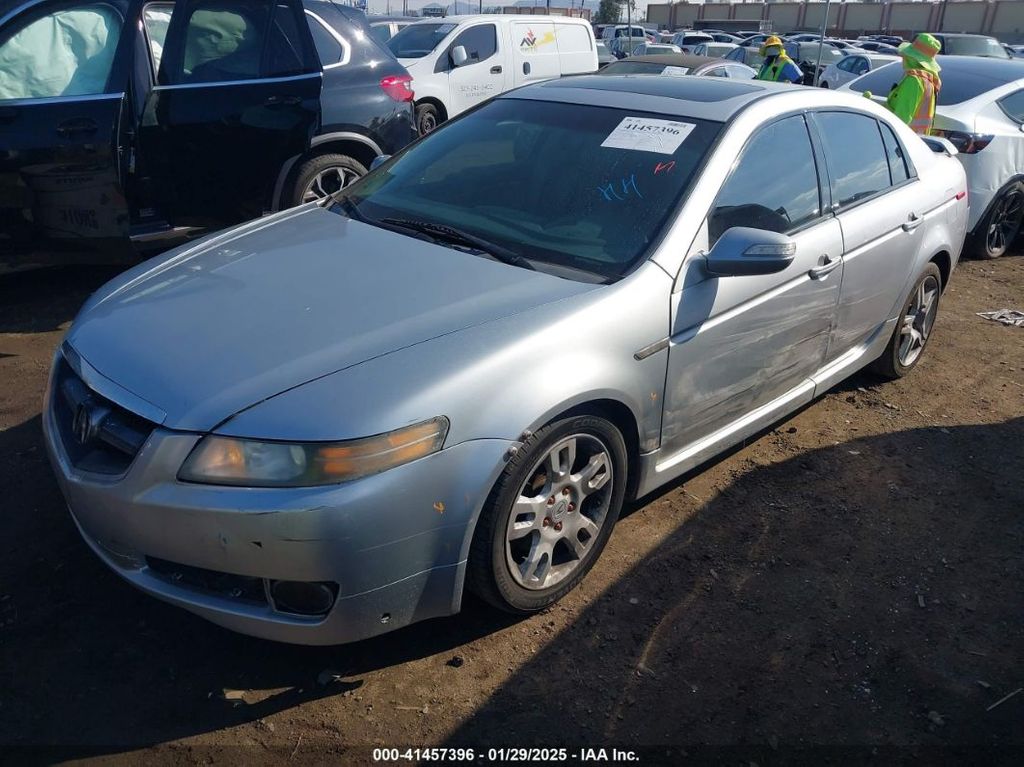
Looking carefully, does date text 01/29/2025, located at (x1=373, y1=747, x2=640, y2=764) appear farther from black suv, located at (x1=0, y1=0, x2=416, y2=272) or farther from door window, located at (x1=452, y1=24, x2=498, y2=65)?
door window, located at (x1=452, y1=24, x2=498, y2=65)

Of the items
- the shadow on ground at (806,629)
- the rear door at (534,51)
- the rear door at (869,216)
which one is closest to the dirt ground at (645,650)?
the shadow on ground at (806,629)

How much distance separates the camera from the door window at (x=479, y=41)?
12.6 metres

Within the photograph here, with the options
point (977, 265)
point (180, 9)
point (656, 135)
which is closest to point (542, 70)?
point (977, 265)

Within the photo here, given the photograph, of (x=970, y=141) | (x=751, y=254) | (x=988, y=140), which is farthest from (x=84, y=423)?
(x=988, y=140)

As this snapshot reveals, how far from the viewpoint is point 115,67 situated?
17.0ft

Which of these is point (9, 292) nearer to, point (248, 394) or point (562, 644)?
point (248, 394)

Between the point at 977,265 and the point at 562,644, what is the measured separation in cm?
642

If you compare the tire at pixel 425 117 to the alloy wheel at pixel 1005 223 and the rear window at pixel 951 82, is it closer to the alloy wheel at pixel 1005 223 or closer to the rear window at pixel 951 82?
the rear window at pixel 951 82

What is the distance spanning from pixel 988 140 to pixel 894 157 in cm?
352

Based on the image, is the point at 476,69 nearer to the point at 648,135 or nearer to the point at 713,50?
the point at 648,135

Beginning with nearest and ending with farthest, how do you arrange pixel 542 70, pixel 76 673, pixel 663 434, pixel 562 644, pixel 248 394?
pixel 248 394 < pixel 76 673 < pixel 562 644 < pixel 663 434 < pixel 542 70

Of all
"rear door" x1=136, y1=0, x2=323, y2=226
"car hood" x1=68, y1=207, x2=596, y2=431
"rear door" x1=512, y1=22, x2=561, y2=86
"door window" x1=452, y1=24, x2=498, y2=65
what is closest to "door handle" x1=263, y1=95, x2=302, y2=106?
"rear door" x1=136, y1=0, x2=323, y2=226

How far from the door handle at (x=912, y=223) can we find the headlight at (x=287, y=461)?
315 cm

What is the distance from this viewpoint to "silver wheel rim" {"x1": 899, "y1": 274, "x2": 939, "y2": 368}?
4.84 metres
